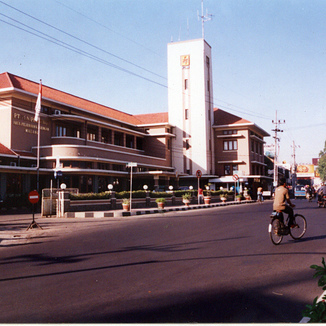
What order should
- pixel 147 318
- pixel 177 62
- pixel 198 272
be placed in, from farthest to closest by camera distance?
pixel 177 62 → pixel 198 272 → pixel 147 318

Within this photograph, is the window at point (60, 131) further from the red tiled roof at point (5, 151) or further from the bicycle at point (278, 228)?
the bicycle at point (278, 228)

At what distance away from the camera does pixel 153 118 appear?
53406mm

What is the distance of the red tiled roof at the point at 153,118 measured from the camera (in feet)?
171

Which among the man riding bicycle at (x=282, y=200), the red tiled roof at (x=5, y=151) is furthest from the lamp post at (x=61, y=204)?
the man riding bicycle at (x=282, y=200)

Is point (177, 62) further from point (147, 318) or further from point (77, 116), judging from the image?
point (147, 318)

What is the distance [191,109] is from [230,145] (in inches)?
334

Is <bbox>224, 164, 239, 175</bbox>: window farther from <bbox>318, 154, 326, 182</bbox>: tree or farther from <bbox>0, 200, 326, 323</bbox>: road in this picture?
<bbox>0, 200, 326, 323</bbox>: road

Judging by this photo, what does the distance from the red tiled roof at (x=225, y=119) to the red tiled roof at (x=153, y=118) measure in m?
8.02

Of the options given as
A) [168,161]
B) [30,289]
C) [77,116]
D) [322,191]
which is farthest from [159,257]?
[168,161]

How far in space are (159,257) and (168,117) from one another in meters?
47.0

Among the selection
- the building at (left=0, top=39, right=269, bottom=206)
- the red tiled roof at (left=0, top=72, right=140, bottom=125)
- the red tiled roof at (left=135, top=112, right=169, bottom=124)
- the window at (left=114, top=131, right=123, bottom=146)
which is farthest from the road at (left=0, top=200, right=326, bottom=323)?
the red tiled roof at (left=135, top=112, right=169, bottom=124)

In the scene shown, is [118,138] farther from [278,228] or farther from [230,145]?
[278,228]

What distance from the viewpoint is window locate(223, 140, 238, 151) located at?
54.7 m

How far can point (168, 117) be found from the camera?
5403 cm
